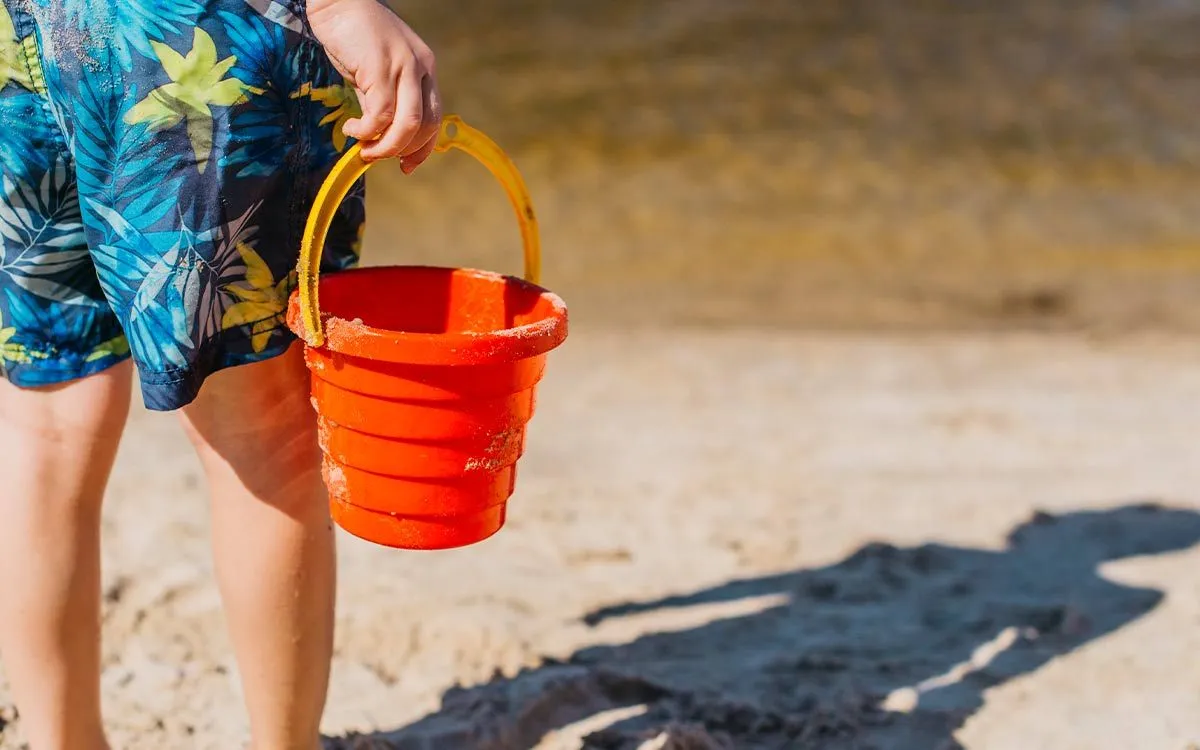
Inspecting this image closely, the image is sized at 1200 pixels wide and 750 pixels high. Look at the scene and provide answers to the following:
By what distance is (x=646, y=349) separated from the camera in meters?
4.36

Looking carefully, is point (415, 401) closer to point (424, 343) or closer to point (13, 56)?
point (424, 343)

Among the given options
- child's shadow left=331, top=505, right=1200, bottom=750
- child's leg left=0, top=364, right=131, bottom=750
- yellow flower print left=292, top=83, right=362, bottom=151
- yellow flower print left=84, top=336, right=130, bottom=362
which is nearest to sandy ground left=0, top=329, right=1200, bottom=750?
child's shadow left=331, top=505, right=1200, bottom=750

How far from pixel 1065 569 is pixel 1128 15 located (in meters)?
7.45

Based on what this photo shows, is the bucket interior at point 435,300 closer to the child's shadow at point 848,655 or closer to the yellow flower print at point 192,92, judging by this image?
the yellow flower print at point 192,92

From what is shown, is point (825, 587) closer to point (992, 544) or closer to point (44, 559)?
point (992, 544)

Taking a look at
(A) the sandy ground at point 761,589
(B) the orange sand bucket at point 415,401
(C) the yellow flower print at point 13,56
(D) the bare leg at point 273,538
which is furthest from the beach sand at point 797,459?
(C) the yellow flower print at point 13,56

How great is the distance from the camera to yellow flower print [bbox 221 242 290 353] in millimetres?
1343

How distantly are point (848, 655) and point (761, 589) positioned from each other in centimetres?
32

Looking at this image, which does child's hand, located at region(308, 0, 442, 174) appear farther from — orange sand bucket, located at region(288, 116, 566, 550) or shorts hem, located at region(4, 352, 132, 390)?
shorts hem, located at region(4, 352, 132, 390)

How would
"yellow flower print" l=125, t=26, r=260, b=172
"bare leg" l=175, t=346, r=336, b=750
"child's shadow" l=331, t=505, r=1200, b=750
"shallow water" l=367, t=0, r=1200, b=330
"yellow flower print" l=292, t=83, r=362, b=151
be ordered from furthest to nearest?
"shallow water" l=367, t=0, r=1200, b=330 → "child's shadow" l=331, t=505, r=1200, b=750 → "bare leg" l=175, t=346, r=336, b=750 → "yellow flower print" l=292, t=83, r=362, b=151 → "yellow flower print" l=125, t=26, r=260, b=172

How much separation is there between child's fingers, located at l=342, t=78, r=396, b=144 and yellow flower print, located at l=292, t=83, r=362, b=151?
0.27ft

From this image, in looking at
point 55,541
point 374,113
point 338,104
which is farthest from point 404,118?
point 55,541

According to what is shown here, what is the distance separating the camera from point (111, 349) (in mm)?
1466

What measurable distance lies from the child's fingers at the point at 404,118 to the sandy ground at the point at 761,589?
36.6 inches
